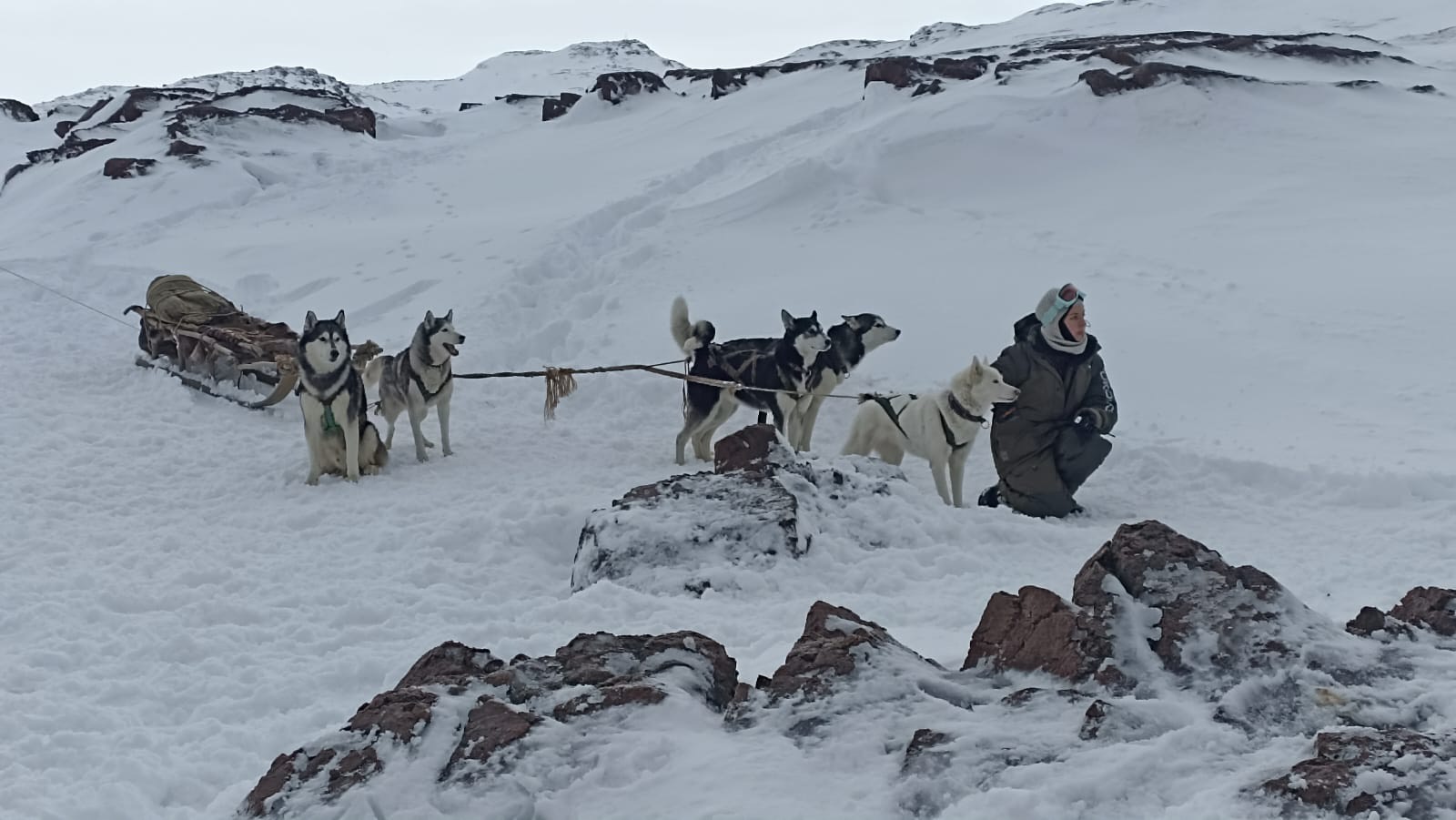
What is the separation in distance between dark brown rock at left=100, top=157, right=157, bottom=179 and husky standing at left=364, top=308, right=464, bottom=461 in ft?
50.4

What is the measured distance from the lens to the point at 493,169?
20.7m

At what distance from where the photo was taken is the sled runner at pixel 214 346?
9352 millimetres

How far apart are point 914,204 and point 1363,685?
11.4 m

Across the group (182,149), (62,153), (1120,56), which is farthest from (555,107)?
(1120,56)

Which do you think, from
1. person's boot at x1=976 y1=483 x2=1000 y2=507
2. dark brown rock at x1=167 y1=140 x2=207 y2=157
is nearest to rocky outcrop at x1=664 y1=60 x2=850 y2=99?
dark brown rock at x1=167 y1=140 x2=207 y2=157

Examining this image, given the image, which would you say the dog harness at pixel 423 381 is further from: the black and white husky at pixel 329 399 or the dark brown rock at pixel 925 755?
the dark brown rock at pixel 925 755

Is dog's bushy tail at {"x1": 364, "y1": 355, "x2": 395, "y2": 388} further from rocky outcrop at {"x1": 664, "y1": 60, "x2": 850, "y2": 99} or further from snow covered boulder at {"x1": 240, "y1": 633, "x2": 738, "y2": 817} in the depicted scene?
rocky outcrop at {"x1": 664, "y1": 60, "x2": 850, "y2": 99}

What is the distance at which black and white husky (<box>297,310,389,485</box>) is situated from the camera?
24.0 ft

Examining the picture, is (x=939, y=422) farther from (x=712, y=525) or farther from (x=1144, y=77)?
(x=1144, y=77)

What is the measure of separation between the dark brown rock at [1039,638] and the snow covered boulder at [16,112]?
3902cm

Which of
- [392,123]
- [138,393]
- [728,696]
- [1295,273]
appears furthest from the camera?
[392,123]

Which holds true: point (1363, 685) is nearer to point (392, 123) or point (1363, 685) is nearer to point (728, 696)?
point (728, 696)

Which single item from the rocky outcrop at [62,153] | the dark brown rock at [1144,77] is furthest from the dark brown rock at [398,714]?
the rocky outcrop at [62,153]

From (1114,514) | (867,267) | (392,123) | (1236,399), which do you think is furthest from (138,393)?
(392,123)
